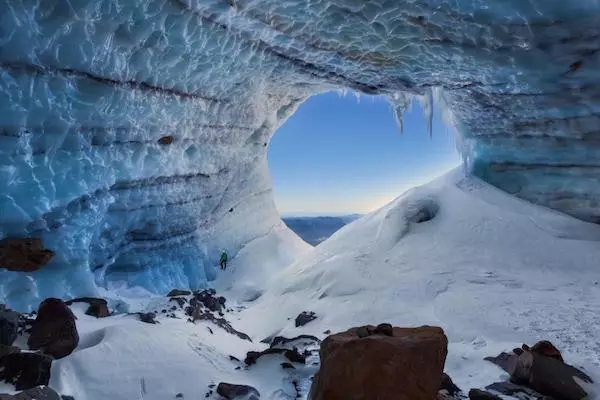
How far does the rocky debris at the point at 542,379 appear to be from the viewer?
3.15 m

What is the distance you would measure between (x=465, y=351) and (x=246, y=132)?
26.6 ft

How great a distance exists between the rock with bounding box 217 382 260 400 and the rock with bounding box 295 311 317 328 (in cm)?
333

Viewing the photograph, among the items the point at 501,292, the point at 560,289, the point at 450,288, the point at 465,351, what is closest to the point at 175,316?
the point at 465,351

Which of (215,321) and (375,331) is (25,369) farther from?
(215,321)

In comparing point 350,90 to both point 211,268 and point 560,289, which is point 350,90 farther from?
point 560,289

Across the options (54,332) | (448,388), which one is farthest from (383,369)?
(54,332)

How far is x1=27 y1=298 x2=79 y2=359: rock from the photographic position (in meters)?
3.37

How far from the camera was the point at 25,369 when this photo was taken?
2873 millimetres

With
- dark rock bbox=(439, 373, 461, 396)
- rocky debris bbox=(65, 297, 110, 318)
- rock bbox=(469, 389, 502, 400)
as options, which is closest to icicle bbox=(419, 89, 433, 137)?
dark rock bbox=(439, 373, 461, 396)

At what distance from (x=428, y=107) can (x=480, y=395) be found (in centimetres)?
832

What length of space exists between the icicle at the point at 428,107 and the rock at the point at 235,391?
330 inches

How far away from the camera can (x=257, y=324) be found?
7.54m

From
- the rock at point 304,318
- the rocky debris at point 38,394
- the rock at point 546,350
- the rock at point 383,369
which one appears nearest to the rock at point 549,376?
the rock at point 546,350

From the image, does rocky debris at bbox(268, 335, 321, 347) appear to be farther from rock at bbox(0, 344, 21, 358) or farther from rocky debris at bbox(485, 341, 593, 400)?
rock at bbox(0, 344, 21, 358)
